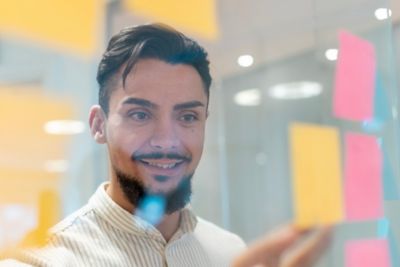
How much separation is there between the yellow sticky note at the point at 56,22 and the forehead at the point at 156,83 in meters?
0.05

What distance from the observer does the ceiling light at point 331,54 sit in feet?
2.53

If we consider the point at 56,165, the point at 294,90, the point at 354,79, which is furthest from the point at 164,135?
the point at 294,90

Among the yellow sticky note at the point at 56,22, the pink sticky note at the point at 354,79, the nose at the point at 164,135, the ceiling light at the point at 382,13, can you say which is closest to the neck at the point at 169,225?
the nose at the point at 164,135

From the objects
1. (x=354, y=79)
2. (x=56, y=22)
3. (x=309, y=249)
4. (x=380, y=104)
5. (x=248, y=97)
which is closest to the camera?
(x=56, y=22)

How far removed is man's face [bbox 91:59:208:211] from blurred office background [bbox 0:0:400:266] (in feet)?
0.12

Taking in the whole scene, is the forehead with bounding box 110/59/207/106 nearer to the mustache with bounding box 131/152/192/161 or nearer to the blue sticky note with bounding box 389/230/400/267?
the mustache with bounding box 131/152/192/161

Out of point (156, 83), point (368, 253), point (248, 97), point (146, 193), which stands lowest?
point (368, 253)

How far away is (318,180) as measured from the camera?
66 cm

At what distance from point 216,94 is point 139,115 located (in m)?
0.27

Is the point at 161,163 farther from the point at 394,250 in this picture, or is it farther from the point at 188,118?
the point at 394,250

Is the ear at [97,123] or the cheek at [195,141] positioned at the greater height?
the ear at [97,123]

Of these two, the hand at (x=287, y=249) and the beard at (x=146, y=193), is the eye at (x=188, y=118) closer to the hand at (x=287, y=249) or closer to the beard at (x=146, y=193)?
the beard at (x=146, y=193)

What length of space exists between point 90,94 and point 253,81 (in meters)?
0.49

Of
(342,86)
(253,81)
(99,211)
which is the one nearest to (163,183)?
(99,211)
